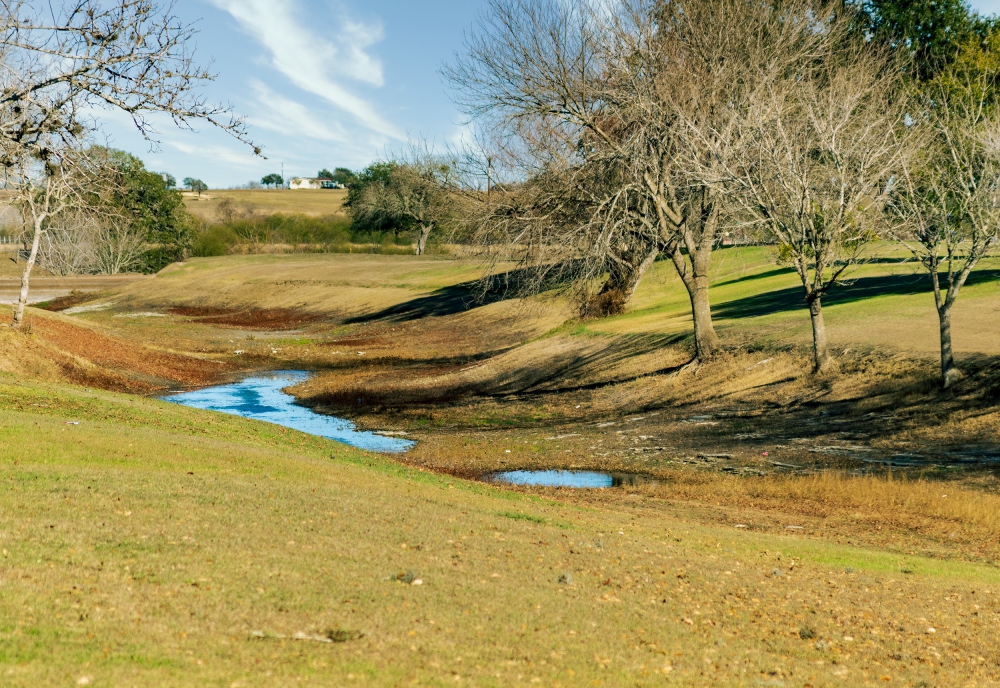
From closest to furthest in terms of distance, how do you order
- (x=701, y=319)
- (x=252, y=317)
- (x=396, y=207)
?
(x=701, y=319)
(x=252, y=317)
(x=396, y=207)

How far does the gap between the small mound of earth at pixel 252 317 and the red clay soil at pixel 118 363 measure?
76.2 feet

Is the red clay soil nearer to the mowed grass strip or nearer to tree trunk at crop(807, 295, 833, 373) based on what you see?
the mowed grass strip

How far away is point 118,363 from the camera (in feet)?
138

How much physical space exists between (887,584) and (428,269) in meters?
84.4

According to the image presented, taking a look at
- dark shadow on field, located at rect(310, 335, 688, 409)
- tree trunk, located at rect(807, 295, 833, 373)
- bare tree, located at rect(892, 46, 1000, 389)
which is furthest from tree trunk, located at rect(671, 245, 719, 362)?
bare tree, located at rect(892, 46, 1000, 389)

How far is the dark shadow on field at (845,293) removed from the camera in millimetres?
40938

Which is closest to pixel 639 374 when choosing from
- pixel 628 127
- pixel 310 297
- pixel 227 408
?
pixel 628 127

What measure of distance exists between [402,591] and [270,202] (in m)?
171

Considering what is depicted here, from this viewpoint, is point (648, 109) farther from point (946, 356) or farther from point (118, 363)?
point (118, 363)

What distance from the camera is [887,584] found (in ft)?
42.3

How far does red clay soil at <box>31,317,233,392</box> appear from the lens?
37.6m

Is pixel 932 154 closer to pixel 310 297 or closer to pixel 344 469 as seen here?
pixel 344 469

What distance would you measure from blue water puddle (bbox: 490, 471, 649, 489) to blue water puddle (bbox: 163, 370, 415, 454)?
488cm

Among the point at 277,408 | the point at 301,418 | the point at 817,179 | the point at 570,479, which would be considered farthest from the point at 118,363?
the point at 817,179
